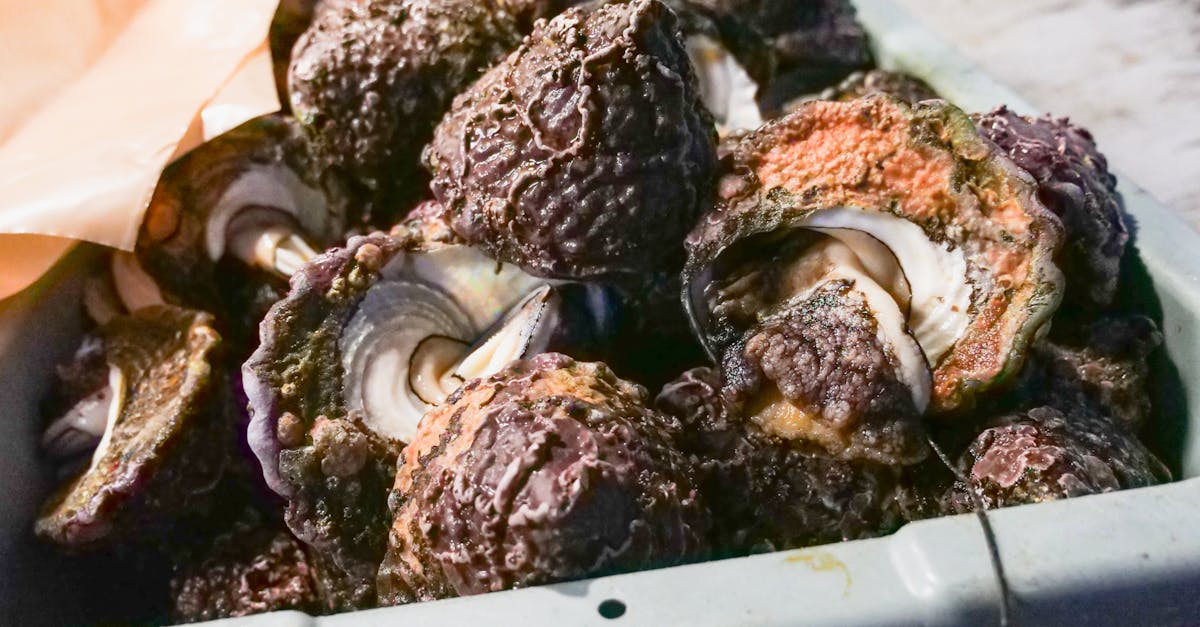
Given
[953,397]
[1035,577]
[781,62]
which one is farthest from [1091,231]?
[781,62]

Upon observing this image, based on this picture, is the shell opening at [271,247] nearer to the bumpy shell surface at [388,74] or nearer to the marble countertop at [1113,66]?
the bumpy shell surface at [388,74]

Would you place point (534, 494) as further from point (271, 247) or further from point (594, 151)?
point (271, 247)

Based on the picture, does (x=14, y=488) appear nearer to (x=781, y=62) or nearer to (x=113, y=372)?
(x=113, y=372)

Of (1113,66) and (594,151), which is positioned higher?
(594,151)

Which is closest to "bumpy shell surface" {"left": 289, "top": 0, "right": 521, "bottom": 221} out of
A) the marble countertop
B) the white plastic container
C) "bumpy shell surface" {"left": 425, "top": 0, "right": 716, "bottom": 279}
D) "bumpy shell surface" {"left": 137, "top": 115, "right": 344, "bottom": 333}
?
"bumpy shell surface" {"left": 137, "top": 115, "right": 344, "bottom": 333}

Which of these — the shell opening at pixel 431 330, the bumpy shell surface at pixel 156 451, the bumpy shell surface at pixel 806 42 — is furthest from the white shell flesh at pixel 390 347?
the bumpy shell surface at pixel 806 42

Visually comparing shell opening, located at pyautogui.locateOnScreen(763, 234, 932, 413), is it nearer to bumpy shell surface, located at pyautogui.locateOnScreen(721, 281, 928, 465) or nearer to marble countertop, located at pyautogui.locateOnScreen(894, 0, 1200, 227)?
bumpy shell surface, located at pyautogui.locateOnScreen(721, 281, 928, 465)

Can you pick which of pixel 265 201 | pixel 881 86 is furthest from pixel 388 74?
pixel 881 86
